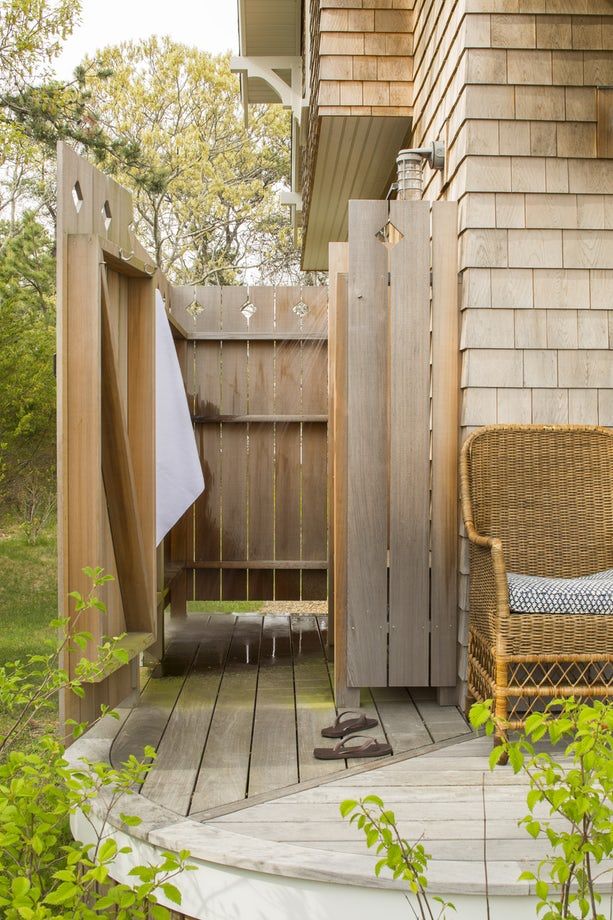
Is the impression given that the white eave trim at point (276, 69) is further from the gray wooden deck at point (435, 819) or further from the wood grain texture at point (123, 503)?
the gray wooden deck at point (435, 819)

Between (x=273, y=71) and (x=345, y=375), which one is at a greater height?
(x=273, y=71)

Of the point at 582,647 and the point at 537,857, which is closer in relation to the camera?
the point at 537,857

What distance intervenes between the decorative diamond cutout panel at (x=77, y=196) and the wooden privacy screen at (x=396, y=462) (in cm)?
95

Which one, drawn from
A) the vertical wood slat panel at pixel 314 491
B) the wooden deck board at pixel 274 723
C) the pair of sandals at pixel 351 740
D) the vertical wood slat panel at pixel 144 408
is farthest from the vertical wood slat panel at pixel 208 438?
the pair of sandals at pixel 351 740

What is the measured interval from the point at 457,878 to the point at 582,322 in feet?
6.68

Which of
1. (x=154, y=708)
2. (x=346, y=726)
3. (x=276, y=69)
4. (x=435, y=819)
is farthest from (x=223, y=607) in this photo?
(x=435, y=819)

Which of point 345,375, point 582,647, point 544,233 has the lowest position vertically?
point 582,647

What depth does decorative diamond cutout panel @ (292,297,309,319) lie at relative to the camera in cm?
514

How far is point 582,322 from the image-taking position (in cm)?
328

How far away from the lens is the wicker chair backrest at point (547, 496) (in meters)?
3.25

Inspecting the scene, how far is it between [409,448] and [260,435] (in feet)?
6.70

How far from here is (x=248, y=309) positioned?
202 inches

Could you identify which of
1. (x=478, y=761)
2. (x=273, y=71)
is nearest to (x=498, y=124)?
(x=478, y=761)

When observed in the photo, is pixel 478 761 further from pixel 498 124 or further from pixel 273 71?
pixel 273 71
